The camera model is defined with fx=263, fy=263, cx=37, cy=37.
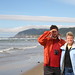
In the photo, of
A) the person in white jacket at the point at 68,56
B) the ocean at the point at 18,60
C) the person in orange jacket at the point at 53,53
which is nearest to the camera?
the person in white jacket at the point at 68,56

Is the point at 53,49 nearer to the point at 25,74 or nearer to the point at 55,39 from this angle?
the point at 55,39

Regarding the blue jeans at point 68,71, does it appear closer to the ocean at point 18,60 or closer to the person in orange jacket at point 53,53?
the person in orange jacket at point 53,53

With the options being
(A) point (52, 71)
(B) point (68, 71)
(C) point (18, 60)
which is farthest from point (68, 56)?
(C) point (18, 60)

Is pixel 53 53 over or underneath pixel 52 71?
over

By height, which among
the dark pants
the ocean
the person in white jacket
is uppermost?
the person in white jacket

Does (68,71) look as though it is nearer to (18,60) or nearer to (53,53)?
(53,53)

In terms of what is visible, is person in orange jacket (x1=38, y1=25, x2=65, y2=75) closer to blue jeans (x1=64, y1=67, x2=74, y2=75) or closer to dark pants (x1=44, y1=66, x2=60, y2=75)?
dark pants (x1=44, y1=66, x2=60, y2=75)

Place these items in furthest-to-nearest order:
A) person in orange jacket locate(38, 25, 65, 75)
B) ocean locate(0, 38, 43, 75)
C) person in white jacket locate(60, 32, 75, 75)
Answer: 1. ocean locate(0, 38, 43, 75)
2. person in orange jacket locate(38, 25, 65, 75)
3. person in white jacket locate(60, 32, 75, 75)

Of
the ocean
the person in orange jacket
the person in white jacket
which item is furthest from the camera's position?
the ocean

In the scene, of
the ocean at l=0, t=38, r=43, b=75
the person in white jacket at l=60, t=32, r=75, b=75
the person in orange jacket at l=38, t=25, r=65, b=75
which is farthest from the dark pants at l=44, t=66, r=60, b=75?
the ocean at l=0, t=38, r=43, b=75

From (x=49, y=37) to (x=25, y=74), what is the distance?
5.86m

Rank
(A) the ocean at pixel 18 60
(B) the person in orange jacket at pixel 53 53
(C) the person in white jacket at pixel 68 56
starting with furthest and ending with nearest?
(A) the ocean at pixel 18 60
(B) the person in orange jacket at pixel 53 53
(C) the person in white jacket at pixel 68 56

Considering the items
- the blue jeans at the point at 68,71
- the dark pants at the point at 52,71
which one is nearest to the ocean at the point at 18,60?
the dark pants at the point at 52,71

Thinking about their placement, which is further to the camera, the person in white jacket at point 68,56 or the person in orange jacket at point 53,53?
the person in orange jacket at point 53,53
